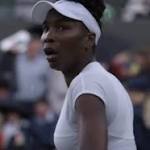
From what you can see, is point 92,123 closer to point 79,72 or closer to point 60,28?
point 79,72

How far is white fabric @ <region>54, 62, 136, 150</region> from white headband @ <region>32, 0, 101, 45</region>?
0.52 feet

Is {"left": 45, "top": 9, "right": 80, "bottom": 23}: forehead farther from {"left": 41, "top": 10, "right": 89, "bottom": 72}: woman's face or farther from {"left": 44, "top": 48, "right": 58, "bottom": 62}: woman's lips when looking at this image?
{"left": 44, "top": 48, "right": 58, "bottom": 62}: woman's lips

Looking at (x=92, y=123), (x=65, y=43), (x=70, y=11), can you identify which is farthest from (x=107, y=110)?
(x=70, y=11)

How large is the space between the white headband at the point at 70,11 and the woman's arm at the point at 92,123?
1.11 feet

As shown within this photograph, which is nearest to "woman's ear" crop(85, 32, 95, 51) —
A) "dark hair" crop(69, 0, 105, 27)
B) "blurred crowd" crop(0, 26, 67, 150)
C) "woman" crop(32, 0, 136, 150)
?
"woman" crop(32, 0, 136, 150)

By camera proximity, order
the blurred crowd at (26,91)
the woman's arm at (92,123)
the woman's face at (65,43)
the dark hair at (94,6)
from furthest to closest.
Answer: the blurred crowd at (26,91), the dark hair at (94,6), the woman's face at (65,43), the woman's arm at (92,123)

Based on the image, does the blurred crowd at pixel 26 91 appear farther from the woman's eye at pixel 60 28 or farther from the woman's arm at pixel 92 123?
the woman's arm at pixel 92 123

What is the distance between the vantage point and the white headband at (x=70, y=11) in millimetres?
3592

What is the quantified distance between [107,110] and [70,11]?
17.0 inches

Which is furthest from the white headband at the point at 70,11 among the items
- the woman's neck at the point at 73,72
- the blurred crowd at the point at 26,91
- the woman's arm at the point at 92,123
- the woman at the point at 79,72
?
the blurred crowd at the point at 26,91

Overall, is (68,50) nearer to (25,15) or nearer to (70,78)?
(70,78)

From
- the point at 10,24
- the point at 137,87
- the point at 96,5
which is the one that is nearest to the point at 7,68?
the point at 10,24

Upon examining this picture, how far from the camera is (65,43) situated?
3572 millimetres

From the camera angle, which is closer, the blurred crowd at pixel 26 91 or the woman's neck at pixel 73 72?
the woman's neck at pixel 73 72
